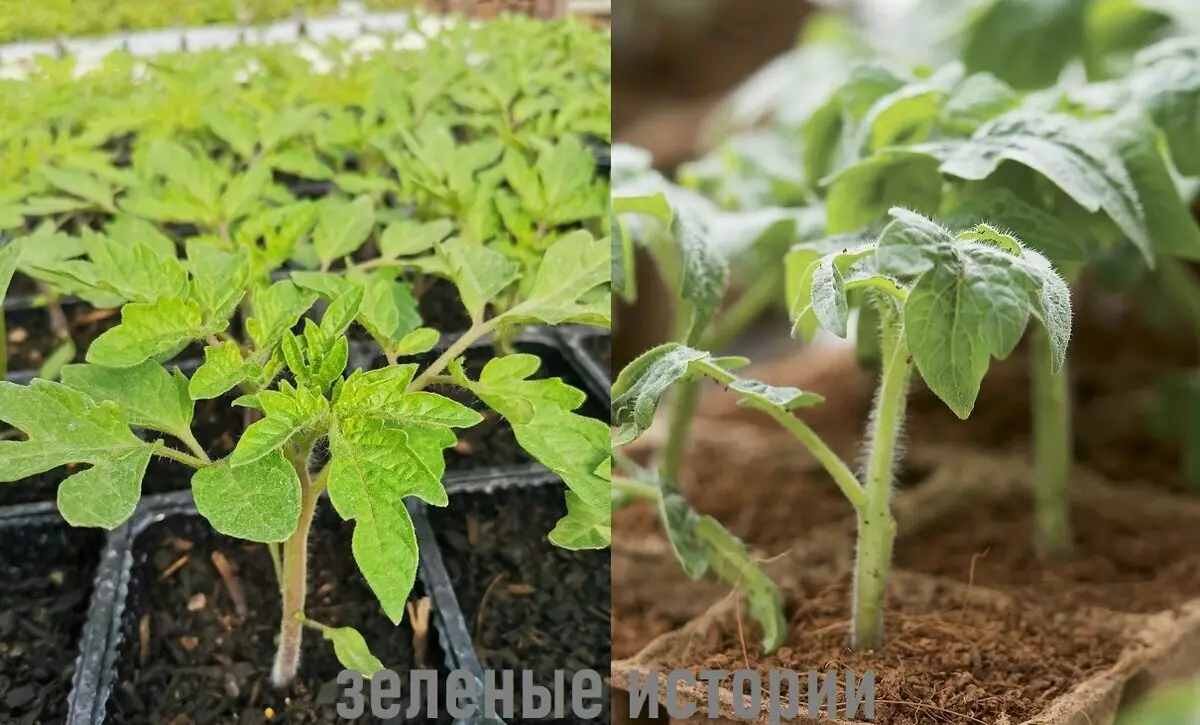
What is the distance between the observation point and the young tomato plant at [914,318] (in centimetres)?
42

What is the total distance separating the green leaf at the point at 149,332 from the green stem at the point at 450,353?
12cm

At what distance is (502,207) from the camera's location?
0.80 m

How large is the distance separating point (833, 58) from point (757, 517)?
531 mm

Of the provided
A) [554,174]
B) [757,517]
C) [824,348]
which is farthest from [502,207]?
[824,348]

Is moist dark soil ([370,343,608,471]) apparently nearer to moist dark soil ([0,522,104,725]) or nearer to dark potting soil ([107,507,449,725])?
dark potting soil ([107,507,449,725])

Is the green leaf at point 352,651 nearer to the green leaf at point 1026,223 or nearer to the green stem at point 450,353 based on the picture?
the green stem at point 450,353

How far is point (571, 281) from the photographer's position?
617 millimetres

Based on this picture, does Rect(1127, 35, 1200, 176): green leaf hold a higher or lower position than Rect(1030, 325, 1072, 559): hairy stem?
higher

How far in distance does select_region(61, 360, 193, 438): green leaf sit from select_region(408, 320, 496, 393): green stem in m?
0.13

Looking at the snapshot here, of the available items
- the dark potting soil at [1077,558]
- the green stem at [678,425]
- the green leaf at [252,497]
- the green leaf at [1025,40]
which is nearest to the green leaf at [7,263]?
the green leaf at [252,497]

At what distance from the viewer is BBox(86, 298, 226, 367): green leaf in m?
0.53

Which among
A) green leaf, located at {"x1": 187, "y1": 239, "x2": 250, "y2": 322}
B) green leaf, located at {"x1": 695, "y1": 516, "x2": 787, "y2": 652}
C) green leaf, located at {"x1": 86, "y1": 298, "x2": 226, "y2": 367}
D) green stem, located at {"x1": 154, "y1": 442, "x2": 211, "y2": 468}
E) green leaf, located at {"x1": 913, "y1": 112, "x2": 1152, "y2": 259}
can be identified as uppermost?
green leaf, located at {"x1": 913, "y1": 112, "x2": 1152, "y2": 259}

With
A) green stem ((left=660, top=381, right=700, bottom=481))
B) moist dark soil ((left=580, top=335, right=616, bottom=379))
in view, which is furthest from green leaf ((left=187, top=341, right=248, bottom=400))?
green stem ((left=660, top=381, right=700, bottom=481))

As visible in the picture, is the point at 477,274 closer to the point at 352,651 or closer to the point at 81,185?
the point at 352,651
